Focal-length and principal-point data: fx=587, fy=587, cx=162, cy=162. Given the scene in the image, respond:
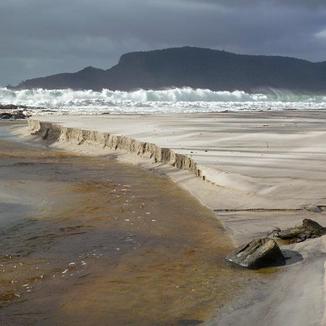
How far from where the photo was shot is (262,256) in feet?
20.3

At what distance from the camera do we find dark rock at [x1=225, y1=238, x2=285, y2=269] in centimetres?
619

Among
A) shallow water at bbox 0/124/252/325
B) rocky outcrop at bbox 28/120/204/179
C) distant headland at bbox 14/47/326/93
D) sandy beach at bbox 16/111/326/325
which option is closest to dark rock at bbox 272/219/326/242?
sandy beach at bbox 16/111/326/325

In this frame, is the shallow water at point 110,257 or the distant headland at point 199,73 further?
the distant headland at point 199,73

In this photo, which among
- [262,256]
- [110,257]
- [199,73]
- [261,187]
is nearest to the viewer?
[262,256]

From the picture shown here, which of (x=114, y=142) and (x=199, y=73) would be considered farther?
(x=199, y=73)

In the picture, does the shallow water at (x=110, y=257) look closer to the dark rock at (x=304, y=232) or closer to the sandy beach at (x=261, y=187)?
the sandy beach at (x=261, y=187)

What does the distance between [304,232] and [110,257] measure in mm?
2345

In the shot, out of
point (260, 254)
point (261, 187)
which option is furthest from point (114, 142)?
point (260, 254)

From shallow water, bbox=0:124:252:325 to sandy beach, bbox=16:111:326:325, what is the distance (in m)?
0.35

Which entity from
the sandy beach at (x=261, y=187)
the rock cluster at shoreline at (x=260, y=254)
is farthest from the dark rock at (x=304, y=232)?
the sandy beach at (x=261, y=187)

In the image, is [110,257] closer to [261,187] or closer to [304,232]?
[304,232]

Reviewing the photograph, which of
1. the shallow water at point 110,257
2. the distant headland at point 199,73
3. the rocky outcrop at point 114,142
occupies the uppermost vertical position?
the distant headland at point 199,73

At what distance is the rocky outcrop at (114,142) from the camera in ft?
45.7

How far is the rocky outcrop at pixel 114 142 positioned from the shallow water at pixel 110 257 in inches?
77.5
